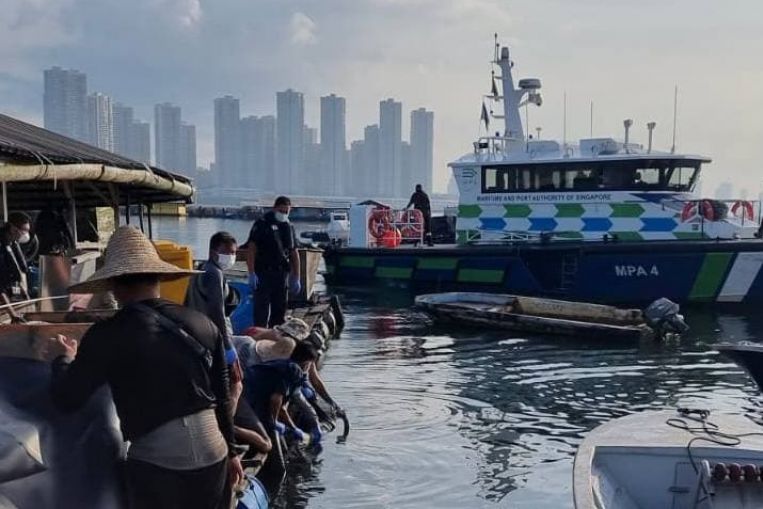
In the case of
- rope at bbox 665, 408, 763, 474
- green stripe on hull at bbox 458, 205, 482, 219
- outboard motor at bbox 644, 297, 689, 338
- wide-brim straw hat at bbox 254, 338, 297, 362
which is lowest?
outboard motor at bbox 644, 297, 689, 338

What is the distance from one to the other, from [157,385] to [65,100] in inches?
5197

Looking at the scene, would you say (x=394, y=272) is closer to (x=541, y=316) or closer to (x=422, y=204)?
(x=422, y=204)

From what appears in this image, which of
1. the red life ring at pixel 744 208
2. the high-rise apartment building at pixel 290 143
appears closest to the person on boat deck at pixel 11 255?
the red life ring at pixel 744 208

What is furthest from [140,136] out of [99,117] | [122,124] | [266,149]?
[266,149]

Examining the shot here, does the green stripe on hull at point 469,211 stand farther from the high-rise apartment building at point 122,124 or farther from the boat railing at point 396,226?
the high-rise apartment building at point 122,124

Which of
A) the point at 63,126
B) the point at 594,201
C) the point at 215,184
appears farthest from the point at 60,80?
the point at 594,201

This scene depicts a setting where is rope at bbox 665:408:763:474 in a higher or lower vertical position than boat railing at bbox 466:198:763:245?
lower

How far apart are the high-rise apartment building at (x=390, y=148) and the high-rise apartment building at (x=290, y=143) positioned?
61.6 feet

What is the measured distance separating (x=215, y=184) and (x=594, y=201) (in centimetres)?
16500

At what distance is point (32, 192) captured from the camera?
395 inches

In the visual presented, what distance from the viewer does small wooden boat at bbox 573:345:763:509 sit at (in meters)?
5.17

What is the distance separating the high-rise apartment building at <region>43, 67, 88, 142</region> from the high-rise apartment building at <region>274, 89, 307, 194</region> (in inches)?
2008

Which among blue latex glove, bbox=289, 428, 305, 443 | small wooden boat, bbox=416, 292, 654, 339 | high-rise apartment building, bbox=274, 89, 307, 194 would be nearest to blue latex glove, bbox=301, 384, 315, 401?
blue latex glove, bbox=289, 428, 305, 443

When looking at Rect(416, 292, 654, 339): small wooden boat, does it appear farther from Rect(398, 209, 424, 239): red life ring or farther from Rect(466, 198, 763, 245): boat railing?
Rect(398, 209, 424, 239): red life ring
